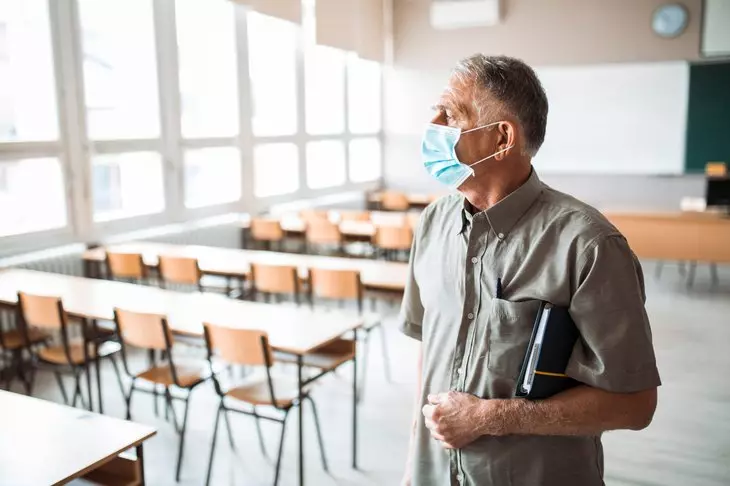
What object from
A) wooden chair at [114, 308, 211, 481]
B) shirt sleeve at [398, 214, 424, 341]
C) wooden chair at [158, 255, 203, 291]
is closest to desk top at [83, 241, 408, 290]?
wooden chair at [158, 255, 203, 291]

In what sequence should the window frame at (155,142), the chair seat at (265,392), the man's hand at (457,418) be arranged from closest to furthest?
1. the man's hand at (457,418)
2. the chair seat at (265,392)
3. the window frame at (155,142)

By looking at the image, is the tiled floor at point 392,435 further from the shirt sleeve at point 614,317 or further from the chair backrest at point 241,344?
the shirt sleeve at point 614,317

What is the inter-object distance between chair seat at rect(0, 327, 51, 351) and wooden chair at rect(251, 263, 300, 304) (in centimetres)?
135

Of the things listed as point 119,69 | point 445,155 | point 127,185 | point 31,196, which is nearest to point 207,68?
point 119,69

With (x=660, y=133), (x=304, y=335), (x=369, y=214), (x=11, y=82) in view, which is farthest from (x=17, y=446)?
(x=660, y=133)

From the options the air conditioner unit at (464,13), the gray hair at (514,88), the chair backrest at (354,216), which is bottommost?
the chair backrest at (354,216)

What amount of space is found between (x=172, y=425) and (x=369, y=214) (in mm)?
3823

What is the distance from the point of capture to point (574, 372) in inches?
45.3

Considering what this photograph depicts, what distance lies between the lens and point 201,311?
3.45 metres

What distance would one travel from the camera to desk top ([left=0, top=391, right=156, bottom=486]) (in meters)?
1.78

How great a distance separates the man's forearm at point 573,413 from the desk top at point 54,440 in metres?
1.25

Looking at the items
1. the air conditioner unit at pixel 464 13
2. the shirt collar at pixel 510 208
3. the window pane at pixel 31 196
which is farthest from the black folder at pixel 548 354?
the air conditioner unit at pixel 464 13

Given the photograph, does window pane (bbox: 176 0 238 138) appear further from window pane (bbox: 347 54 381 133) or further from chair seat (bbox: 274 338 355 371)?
chair seat (bbox: 274 338 355 371)

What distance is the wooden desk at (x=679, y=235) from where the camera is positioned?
6285mm
